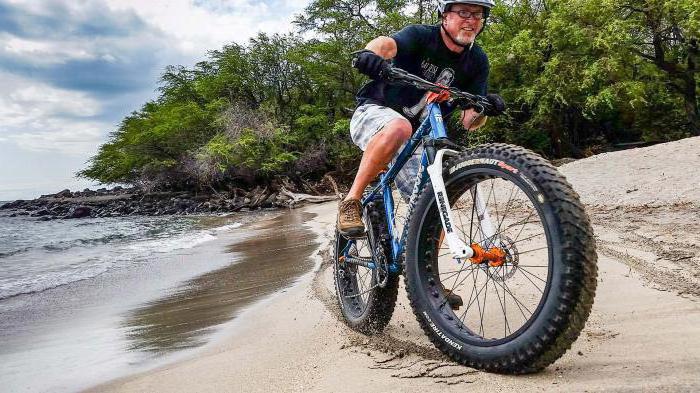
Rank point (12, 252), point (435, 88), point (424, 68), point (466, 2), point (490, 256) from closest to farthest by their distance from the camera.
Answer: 1. point (490, 256)
2. point (435, 88)
3. point (466, 2)
4. point (424, 68)
5. point (12, 252)

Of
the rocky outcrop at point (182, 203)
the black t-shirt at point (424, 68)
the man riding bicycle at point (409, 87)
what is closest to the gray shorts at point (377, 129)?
the man riding bicycle at point (409, 87)

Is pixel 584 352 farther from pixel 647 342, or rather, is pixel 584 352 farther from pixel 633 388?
pixel 633 388

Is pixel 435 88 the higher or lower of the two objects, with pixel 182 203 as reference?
higher

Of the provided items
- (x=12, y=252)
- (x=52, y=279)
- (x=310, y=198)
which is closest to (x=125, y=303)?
(x=52, y=279)

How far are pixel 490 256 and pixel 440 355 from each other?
0.57m

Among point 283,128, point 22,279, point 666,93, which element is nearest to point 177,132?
point 283,128

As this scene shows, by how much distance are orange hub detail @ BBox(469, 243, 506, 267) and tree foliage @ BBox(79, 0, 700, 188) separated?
64.3 feet

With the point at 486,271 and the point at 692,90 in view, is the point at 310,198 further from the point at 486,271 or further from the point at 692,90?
the point at 486,271

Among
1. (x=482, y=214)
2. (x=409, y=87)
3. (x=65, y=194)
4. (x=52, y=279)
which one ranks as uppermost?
(x=65, y=194)

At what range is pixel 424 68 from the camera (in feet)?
10.8

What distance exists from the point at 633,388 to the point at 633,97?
83.1 ft

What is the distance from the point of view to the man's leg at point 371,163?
2.95m

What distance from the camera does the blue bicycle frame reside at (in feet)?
8.68

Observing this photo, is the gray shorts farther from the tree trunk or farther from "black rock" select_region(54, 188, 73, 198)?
"black rock" select_region(54, 188, 73, 198)
